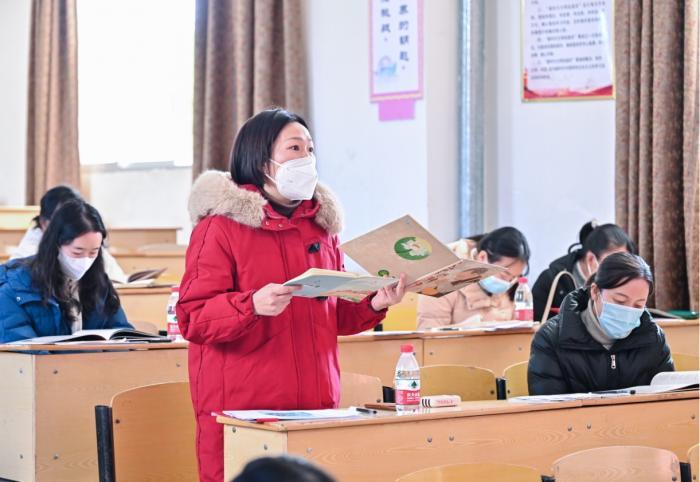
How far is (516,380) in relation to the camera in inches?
168

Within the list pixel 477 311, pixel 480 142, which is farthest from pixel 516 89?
pixel 477 311

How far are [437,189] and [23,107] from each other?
16.6 feet

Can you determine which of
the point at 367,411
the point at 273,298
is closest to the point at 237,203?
the point at 273,298

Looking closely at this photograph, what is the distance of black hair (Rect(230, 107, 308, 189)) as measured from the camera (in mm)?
3037

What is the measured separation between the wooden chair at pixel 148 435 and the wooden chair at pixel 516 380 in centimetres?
123

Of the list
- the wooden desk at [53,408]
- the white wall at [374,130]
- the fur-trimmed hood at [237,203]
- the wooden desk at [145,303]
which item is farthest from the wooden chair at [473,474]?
the white wall at [374,130]

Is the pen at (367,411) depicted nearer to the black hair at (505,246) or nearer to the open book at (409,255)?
the open book at (409,255)

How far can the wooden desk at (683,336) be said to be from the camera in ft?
17.3

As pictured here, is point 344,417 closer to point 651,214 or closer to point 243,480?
point 243,480

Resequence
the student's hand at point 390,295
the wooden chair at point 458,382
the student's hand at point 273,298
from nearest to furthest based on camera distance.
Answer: the student's hand at point 273,298 → the student's hand at point 390,295 → the wooden chair at point 458,382

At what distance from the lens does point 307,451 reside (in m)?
2.81

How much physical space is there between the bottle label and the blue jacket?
1654 millimetres

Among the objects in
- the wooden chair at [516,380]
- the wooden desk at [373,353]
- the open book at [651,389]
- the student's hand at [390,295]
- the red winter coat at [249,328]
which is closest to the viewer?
the red winter coat at [249,328]

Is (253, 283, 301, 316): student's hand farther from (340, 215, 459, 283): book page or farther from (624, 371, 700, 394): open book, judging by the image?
(624, 371, 700, 394): open book
